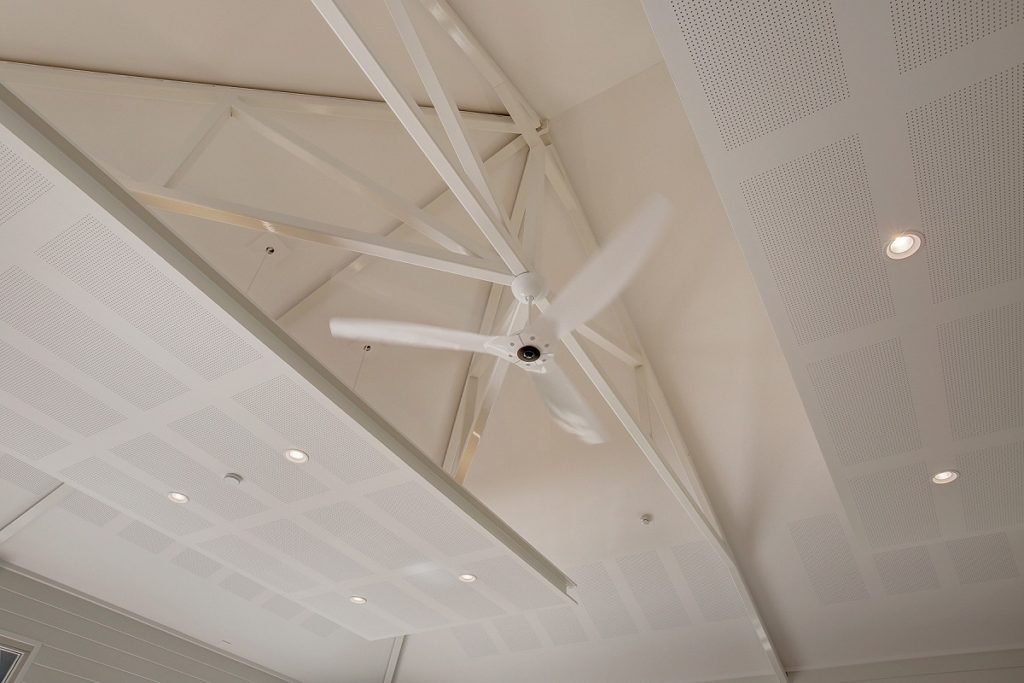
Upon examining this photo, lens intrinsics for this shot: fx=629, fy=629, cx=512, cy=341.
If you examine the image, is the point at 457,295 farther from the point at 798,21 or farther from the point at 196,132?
the point at 798,21

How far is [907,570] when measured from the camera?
573 cm

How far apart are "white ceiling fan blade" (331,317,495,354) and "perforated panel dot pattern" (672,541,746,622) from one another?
398 cm

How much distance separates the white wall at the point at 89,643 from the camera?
6125 mm

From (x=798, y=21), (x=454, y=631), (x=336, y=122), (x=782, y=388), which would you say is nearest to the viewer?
(x=798, y=21)

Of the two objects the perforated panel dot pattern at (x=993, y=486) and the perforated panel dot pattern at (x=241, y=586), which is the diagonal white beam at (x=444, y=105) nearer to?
the perforated panel dot pattern at (x=993, y=486)

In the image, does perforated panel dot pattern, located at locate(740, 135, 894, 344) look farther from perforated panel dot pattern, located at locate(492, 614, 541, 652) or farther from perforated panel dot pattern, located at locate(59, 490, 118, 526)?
perforated panel dot pattern, located at locate(59, 490, 118, 526)

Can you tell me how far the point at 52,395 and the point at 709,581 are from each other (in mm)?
5843

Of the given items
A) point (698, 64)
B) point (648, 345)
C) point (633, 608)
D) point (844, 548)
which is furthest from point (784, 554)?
point (698, 64)

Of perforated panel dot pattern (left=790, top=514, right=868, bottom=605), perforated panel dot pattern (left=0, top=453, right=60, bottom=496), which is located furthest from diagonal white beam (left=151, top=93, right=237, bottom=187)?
perforated panel dot pattern (left=790, top=514, right=868, bottom=605)

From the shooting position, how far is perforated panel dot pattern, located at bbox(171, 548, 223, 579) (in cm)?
621

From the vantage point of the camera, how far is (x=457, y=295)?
229 inches

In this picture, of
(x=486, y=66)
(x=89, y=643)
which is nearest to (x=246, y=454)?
(x=486, y=66)

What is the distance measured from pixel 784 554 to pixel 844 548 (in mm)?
539

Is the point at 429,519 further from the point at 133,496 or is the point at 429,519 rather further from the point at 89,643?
the point at 89,643
